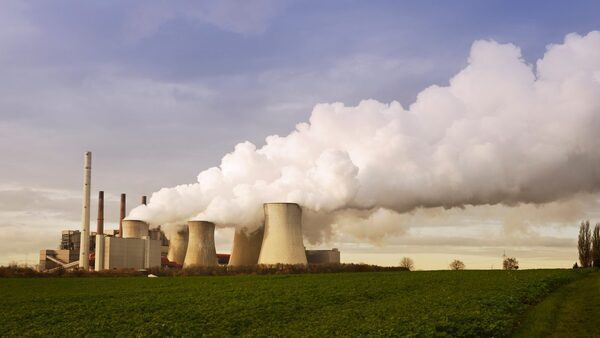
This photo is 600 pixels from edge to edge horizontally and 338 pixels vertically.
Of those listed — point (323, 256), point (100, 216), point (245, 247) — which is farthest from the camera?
point (100, 216)

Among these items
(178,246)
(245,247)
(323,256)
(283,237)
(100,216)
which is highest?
(100,216)

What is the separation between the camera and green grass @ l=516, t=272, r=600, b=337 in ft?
54.6

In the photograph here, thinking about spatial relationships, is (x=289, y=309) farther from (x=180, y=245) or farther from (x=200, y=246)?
(x=180, y=245)

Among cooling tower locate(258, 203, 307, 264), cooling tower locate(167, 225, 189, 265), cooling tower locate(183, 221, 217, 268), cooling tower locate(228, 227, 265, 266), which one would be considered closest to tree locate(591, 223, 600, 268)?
cooling tower locate(258, 203, 307, 264)

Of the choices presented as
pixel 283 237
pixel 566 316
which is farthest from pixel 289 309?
pixel 283 237

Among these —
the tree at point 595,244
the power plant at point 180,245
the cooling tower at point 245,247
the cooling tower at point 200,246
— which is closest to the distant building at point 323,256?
the power plant at point 180,245

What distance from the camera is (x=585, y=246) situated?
54781mm

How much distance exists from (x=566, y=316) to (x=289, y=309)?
8.66 meters

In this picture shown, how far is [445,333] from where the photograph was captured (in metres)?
15.7

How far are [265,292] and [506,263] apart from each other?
1628 inches

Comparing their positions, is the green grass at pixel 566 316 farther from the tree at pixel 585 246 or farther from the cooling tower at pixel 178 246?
the cooling tower at pixel 178 246

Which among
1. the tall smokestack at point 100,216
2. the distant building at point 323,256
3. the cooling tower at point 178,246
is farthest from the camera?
the tall smokestack at point 100,216

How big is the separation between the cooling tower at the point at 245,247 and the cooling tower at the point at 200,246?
2.67 m

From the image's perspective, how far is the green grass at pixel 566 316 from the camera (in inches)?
656
